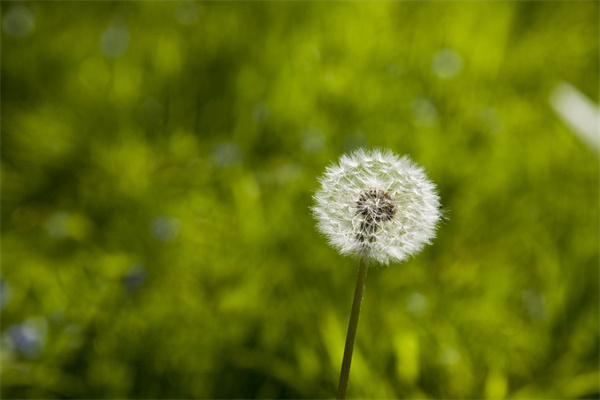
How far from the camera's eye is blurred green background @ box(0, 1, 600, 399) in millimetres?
1590

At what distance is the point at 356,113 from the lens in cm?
222

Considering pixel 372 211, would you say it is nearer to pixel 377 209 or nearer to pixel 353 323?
pixel 377 209

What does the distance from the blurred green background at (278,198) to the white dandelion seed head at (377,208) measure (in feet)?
0.85

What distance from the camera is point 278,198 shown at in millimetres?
1982

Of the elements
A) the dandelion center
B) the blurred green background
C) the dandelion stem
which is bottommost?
the dandelion stem

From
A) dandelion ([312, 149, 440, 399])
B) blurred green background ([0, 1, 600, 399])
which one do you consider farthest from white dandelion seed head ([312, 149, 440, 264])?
blurred green background ([0, 1, 600, 399])

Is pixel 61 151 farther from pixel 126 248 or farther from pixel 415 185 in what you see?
pixel 415 185

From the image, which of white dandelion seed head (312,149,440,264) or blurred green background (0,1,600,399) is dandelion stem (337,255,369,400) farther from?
blurred green background (0,1,600,399)

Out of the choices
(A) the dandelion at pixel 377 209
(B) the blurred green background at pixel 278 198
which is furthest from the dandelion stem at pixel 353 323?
(B) the blurred green background at pixel 278 198

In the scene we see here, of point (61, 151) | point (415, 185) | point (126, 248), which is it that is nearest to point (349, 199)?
point (415, 185)

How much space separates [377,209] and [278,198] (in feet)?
4.05

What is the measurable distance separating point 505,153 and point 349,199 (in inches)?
60.1

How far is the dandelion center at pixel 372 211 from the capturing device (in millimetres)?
742

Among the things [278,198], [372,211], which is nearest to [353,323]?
[372,211]
